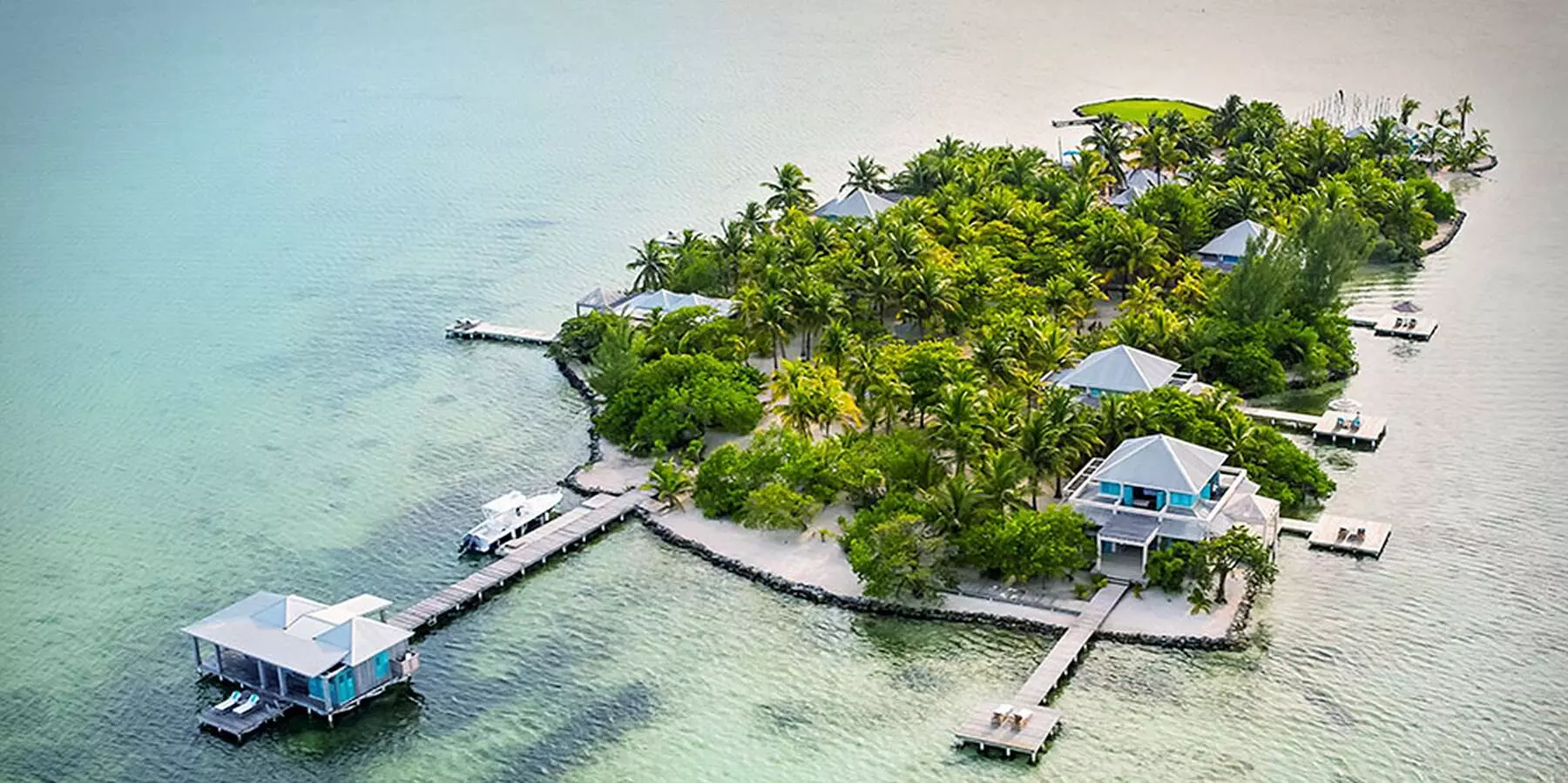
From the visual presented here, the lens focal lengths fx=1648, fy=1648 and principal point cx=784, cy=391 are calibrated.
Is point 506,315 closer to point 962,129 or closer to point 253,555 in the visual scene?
point 253,555

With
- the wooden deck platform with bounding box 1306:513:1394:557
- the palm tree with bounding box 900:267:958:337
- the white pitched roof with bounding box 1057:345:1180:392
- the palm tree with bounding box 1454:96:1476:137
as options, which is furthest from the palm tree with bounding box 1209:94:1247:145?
the wooden deck platform with bounding box 1306:513:1394:557

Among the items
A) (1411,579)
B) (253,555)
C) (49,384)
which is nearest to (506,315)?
(49,384)

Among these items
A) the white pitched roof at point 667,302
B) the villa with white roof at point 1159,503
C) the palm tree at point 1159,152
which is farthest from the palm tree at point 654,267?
the palm tree at point 1159,152

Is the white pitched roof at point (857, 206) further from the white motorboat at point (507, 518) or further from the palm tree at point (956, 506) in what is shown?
the palm tree at point (956, 506)

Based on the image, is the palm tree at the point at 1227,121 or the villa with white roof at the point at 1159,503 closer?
the villa with white roof at the point at 1159,503

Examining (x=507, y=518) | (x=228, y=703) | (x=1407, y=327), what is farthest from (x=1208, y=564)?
(x=1407, y=327)

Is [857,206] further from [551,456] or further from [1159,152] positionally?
[551,456]

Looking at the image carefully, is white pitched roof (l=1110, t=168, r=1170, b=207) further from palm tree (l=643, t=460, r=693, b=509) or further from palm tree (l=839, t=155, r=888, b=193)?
palm tree (l=643, t=460, r=693, b=509)
